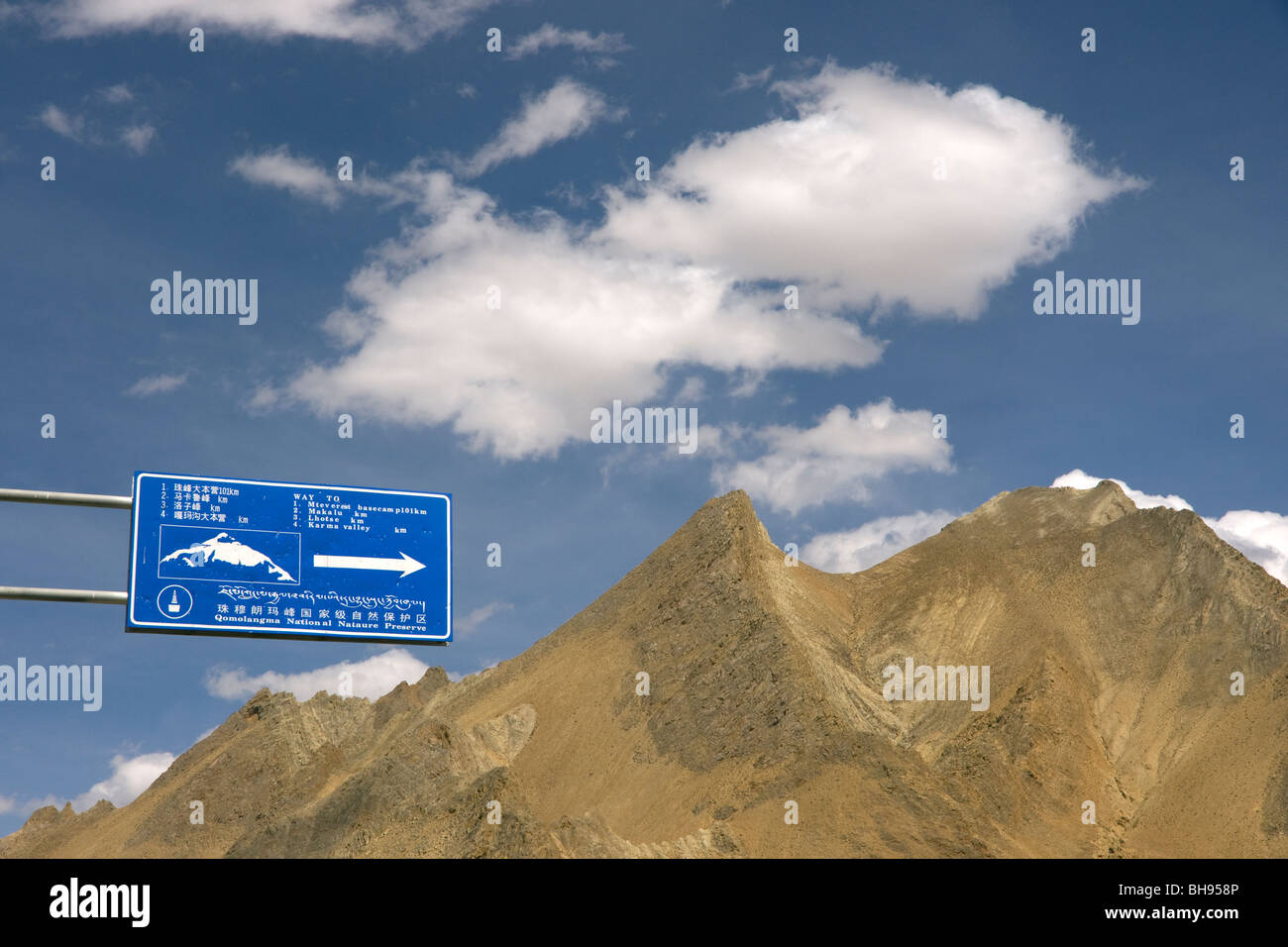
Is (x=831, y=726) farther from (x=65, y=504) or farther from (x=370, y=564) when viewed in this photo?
(x=65, y=504)

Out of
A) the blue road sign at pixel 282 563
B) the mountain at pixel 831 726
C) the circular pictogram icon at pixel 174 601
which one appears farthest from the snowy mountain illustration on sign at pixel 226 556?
the mountain at pixel 831 726

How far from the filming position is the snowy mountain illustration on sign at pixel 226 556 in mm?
19406

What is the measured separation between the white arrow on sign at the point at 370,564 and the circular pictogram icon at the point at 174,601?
69.6 inches

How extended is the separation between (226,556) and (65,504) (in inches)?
95.0

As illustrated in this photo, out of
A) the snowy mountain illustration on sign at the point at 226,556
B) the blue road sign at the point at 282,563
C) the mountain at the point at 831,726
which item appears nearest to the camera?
the blue road sign at the point at 282,563

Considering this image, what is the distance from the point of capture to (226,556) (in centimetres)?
1950
